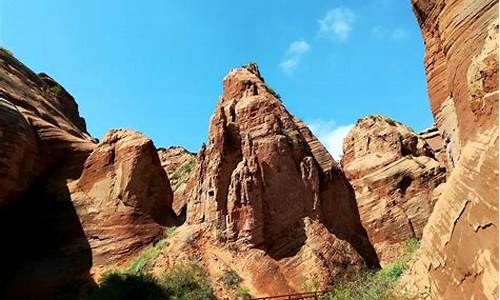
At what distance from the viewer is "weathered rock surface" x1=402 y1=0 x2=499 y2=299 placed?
8094 millimetres

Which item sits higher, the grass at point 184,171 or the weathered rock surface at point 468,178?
the grass at point 184,171

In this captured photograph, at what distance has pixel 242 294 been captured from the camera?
22500 mm

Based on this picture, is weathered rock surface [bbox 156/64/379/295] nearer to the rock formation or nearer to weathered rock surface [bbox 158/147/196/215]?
the rock formation

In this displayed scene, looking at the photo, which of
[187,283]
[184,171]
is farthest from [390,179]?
[187,283]

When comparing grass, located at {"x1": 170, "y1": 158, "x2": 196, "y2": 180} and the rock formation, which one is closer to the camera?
the rock formation

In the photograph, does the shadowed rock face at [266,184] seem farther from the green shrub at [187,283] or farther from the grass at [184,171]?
the grass at [184,171]

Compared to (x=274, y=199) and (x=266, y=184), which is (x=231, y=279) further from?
(x=266, y=184)

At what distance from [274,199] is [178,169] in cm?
2542

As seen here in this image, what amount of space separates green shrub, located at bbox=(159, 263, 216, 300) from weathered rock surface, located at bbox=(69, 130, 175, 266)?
13.3ft

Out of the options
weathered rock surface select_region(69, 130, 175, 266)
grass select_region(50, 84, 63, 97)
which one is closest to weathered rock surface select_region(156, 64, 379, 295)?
weathered rock surface select_region(69, 130, 175, 266)

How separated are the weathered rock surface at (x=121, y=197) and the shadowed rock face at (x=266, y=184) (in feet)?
10.6

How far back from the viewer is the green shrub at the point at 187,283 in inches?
896

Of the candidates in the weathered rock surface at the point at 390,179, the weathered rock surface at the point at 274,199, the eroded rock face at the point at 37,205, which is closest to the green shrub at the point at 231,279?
the weathered rock surface at the point at 274,199

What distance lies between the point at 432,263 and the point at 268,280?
13.6 meters
